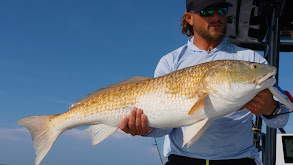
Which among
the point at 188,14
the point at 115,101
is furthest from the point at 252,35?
the point at 115,101

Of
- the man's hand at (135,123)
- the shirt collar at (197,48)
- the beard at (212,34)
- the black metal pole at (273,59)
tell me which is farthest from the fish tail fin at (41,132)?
the black metal pole at (273,59)

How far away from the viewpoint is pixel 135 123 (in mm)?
3303

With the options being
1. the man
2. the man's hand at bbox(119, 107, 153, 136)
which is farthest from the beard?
the man's hand at bbox(119, 107, 153, 136)

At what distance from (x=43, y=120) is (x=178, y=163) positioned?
5.65 ft

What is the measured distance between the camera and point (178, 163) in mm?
3520

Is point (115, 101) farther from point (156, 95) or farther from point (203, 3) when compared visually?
point (203, 3)

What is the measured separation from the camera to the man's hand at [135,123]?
128 inches

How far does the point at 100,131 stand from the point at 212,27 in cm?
180

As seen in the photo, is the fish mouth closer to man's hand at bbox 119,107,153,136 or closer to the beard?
the beard

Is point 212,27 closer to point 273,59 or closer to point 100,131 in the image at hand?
point 100,131

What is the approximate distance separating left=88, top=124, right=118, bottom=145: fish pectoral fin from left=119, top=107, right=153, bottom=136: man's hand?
15 centimetres

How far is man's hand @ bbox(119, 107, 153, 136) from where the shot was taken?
3.26 m

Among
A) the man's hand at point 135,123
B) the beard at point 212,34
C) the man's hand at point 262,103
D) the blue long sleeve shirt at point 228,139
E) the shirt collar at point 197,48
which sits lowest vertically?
the blue long sleeve shirt at point 228,139

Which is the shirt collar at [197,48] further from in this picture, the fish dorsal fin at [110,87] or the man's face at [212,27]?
the fish dorsal fin at [110,87]
